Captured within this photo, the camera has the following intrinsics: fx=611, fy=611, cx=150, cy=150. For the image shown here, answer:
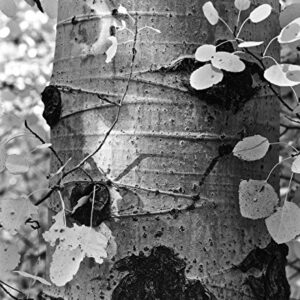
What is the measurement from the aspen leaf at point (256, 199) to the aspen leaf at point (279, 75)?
0.53 ft

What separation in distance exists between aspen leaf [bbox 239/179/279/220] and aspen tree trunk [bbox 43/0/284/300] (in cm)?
3

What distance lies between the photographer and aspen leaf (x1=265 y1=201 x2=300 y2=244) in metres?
0.93

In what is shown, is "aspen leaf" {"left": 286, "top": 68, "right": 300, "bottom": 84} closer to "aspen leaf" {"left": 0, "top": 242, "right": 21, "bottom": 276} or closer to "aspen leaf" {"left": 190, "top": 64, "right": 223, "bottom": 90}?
"aspen leaf" {"left": 190, "top": 64, "right": 223, "bottom": 90}

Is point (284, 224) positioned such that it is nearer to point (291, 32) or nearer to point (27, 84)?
point (291, 32)

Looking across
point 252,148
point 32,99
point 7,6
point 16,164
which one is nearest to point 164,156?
point 252,148

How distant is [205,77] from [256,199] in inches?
8.2

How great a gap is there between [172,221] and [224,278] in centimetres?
12

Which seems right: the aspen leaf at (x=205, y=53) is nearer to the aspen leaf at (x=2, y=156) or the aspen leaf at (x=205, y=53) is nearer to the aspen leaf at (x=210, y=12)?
the aspen leaf at (x=210, y=12)

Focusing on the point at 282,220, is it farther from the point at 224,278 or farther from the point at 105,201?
the point at 105,201

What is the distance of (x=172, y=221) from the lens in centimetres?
94

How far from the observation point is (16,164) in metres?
0.99

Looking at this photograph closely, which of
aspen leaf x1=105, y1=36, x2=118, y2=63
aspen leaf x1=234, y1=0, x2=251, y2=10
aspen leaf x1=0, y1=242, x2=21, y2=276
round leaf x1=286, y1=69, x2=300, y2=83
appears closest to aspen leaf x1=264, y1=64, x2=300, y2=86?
round leaf x1=286, y1=69, x2=300, y2=83

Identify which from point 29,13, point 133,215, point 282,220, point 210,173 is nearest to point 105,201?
point 133,215

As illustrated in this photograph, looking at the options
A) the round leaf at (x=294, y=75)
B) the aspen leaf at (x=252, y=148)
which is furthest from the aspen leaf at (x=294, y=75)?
the aspen leaf at (x=252, y=148)
